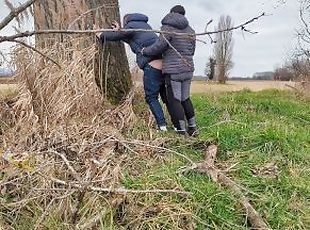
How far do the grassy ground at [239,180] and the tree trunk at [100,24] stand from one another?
1.36 m

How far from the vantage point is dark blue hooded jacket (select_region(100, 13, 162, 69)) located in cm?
714

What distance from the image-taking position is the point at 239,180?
5148 mm

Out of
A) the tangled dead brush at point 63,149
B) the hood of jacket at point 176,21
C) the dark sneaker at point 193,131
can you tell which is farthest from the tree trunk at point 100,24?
the dark sneaker at point 193,131

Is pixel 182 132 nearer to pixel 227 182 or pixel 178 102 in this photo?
pixel 178 102

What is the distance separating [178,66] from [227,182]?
7.36ft

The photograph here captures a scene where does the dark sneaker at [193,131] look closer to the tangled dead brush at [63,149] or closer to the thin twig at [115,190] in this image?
the tangled dead brush at [63,149]

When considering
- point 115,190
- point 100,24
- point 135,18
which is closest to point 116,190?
point 115,190

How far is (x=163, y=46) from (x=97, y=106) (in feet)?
3.45

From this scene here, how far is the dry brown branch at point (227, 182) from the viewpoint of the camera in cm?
449

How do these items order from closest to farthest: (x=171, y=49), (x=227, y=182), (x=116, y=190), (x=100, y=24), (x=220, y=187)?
(x=116, y=190) < (x=220, y=187) < (x=227, y=182) < (x=171, y=49) < (x=100, y=24)

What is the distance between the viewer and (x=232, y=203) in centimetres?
467

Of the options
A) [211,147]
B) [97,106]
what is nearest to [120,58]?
[97,106]

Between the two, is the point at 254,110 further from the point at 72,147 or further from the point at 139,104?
the point at 72,147

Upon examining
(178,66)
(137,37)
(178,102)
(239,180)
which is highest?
(137,37)
